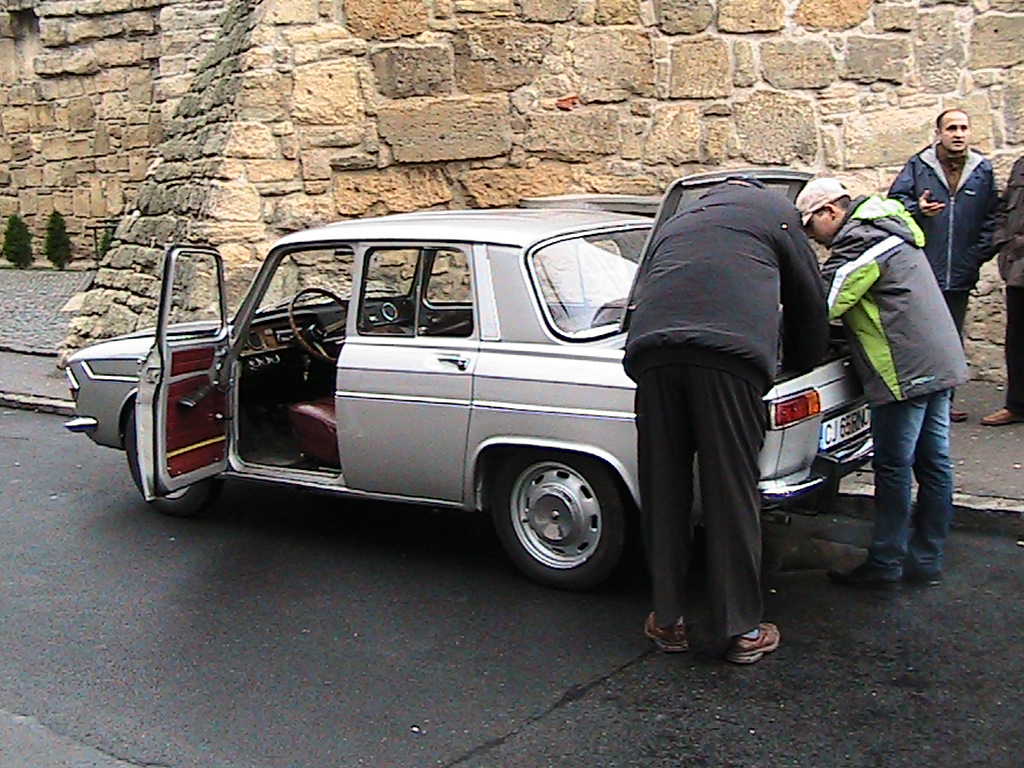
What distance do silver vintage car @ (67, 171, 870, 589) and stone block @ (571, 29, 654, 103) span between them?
3496mm

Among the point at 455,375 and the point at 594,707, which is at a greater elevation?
the point at 455,375

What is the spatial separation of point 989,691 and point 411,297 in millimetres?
3071

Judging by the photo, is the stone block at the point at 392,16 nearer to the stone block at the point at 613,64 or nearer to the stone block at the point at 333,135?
the stone block at the point at 333,135

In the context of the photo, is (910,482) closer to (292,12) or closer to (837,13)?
(837,13)

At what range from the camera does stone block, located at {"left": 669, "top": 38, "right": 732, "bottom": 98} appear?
9.10 metres

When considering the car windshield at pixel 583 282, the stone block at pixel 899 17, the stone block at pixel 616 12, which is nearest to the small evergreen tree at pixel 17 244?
the stone block at pixel 616 12

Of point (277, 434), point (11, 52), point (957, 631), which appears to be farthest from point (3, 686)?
point (11, 52)

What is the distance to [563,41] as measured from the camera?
940 centimetres

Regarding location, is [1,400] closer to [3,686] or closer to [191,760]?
[3,686]

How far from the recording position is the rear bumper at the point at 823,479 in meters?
4.76

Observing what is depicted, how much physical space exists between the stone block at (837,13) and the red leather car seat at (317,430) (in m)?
4.92

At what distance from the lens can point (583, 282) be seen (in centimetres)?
547

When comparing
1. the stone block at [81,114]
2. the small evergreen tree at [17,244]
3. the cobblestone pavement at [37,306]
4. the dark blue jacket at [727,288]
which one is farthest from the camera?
the small evergreen tree at [17,244]

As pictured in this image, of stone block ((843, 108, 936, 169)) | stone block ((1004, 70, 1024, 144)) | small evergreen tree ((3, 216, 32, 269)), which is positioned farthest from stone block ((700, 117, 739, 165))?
small evergreen tree ((3, 216, 32, 269))
